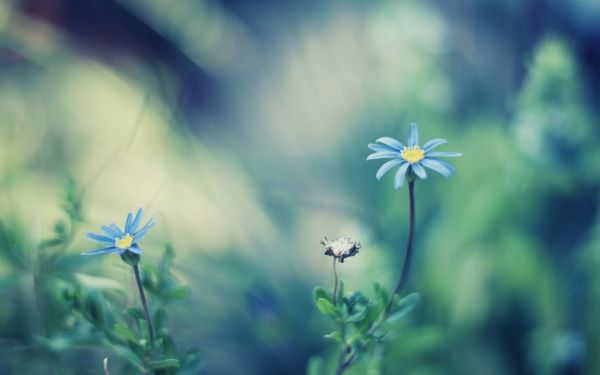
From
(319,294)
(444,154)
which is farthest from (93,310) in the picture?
(444,154)

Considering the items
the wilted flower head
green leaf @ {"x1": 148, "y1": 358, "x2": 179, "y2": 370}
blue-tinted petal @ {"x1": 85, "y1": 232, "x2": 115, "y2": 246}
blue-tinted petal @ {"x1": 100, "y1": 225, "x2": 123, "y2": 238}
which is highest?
the wilted flower head

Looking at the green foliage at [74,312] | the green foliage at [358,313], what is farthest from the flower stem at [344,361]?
the green foliage at [74,312]

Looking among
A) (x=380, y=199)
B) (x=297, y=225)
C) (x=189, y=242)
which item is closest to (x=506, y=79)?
(x=380, y=199)

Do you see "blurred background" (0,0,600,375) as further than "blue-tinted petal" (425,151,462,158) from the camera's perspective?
Yes

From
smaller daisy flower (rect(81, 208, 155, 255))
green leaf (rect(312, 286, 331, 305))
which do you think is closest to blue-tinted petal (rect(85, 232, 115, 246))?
smaller daisy flower (rect(81, 208, 155, 255))

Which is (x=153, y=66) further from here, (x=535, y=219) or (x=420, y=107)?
A: (x=535, y=219)

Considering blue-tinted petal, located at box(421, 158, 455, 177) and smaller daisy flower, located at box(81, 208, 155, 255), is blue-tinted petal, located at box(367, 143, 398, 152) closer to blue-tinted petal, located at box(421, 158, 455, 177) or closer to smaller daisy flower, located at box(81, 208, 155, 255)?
blue-tinted petal, located at box(421, 158, 455, 177)

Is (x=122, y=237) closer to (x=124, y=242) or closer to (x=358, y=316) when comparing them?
(x=124, y=242)
